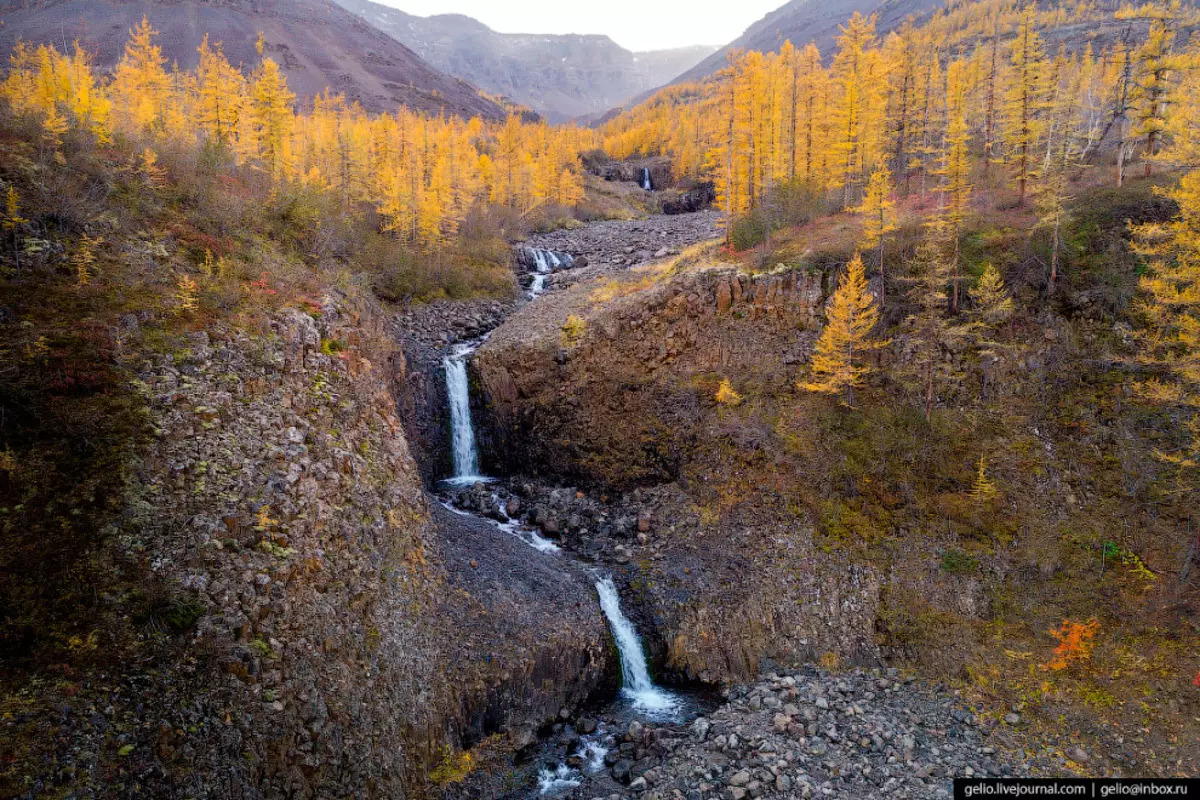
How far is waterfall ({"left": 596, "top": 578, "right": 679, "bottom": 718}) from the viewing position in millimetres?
16641

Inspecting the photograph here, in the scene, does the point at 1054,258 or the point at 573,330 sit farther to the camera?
the point at 573,330

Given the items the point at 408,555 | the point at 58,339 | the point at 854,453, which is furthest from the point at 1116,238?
the point at 58,339

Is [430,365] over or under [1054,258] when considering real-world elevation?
under

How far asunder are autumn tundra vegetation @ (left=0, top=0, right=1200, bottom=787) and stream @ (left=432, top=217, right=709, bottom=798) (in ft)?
19.5

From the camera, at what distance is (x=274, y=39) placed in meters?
128

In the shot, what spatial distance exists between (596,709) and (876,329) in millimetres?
18140

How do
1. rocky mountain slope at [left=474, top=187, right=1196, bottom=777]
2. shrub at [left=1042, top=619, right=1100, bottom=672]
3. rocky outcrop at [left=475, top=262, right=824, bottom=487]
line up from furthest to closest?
1. rocky outcrop at [left=475, top=262, right=824, bottom=487]
2. rocky mountain slope at [left=474, top=187, right=1196, bottom=777]
3. shrub at [left=1042, top=619, right=1100, bottom=672]

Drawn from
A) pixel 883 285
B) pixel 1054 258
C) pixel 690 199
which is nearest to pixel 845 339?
pixel 883 285

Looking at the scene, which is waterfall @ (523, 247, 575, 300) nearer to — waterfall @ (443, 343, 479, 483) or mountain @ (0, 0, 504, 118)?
waterfall @ (443, 343, 479, 483)

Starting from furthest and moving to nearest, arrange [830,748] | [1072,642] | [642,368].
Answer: [642,368] → [1072,642] → [830,748]

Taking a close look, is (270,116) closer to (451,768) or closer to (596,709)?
(451,768)

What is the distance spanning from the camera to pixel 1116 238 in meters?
21.8

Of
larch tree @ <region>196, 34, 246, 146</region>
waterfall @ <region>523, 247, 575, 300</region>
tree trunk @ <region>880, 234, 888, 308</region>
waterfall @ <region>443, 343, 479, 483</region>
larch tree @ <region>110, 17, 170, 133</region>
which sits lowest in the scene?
waterfall @ <region>443, 343, 479, 483</region>

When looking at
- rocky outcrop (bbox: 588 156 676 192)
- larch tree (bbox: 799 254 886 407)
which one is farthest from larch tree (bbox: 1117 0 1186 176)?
rocky outcrop (bbox: 588 156 676 192)
